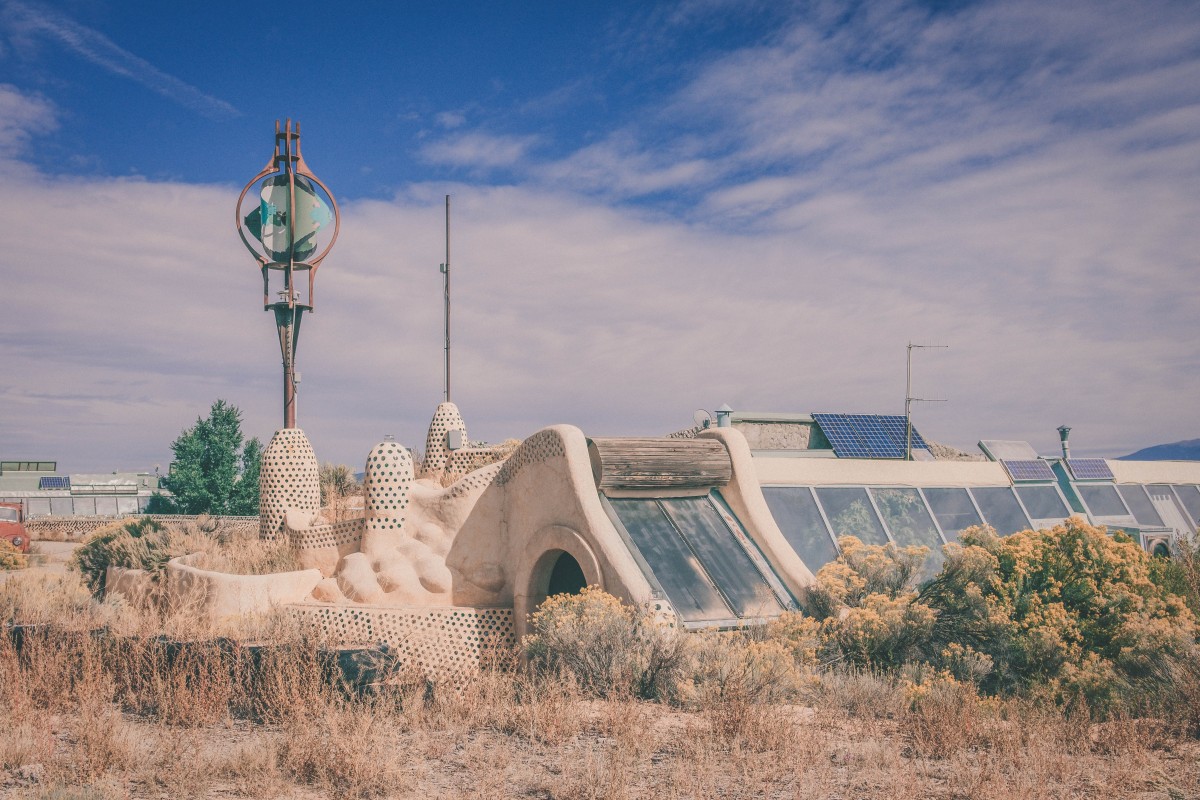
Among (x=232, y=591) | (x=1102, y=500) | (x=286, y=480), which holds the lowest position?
(x=232, y=591)

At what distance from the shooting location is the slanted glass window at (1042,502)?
1884cm

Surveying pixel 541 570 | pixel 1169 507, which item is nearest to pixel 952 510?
pixel 541 570

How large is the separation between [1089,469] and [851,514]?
9.93 meters

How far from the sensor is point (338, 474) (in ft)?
83.8

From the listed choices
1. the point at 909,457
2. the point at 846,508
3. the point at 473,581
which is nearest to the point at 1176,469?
the point at 909,457

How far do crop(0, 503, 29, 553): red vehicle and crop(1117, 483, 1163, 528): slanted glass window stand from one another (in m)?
32.6

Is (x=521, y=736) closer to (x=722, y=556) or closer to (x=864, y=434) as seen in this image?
(x=722, y=556)

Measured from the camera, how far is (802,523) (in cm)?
1516

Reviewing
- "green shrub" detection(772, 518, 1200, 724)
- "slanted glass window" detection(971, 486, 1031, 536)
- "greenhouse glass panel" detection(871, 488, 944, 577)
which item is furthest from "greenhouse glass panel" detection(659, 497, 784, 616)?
"slanted glass window" detection(971, 486, 1031, 536)

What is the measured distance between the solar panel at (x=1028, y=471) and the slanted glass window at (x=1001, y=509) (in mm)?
631

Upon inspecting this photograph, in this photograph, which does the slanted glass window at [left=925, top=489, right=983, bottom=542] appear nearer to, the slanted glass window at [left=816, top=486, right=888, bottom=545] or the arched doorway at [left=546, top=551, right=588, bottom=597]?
the slanted glass window at [left=816, top=486, right=888, bottom=545]

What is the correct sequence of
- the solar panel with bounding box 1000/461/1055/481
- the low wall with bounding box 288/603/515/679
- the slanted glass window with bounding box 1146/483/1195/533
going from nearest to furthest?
the low wall with bounding box 288/603/515/679 → the solar panel with bounding box 1000/461/1055/481 → the slanted glass window with bounding box 1146/483/1195/533

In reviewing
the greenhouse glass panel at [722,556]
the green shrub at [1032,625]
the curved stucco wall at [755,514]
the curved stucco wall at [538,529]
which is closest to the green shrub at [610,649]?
the curved stucco wall at [538,529]

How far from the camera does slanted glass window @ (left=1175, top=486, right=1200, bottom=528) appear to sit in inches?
902
